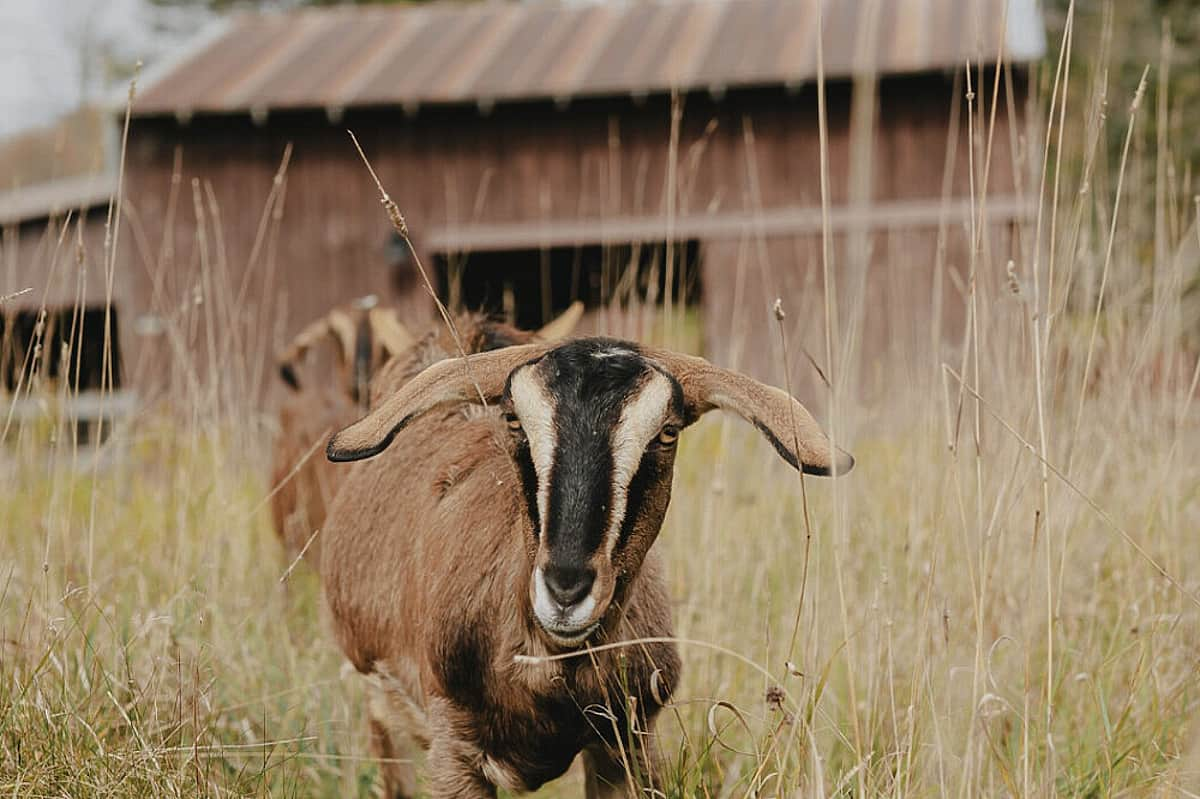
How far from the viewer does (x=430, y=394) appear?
2.52 metres

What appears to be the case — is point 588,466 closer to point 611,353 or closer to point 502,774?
point 611,353

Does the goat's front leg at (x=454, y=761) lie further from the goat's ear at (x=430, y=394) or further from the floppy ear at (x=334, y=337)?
the floppy ear at (x=334, y=337)

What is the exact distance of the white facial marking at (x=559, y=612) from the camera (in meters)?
2.26

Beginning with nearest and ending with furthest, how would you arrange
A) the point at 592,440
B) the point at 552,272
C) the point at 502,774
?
the point at 592,440
the point at 502,774
the point at 552,272

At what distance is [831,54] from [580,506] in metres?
11.6

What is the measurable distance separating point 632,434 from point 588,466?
123 millimetres

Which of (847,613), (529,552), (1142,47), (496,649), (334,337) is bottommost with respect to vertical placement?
(847,613)

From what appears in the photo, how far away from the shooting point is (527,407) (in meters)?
2.43

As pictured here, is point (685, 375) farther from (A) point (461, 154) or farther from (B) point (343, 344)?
(A) point (461, 154)

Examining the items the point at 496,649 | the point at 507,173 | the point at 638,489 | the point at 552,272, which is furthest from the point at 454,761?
the point at 552,272

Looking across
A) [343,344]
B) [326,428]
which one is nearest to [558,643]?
[326,428]

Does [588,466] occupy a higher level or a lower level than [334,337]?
higher

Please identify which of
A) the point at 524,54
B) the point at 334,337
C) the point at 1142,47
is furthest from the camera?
the point at 1142,47

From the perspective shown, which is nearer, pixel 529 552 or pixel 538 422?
pixel 538 422
